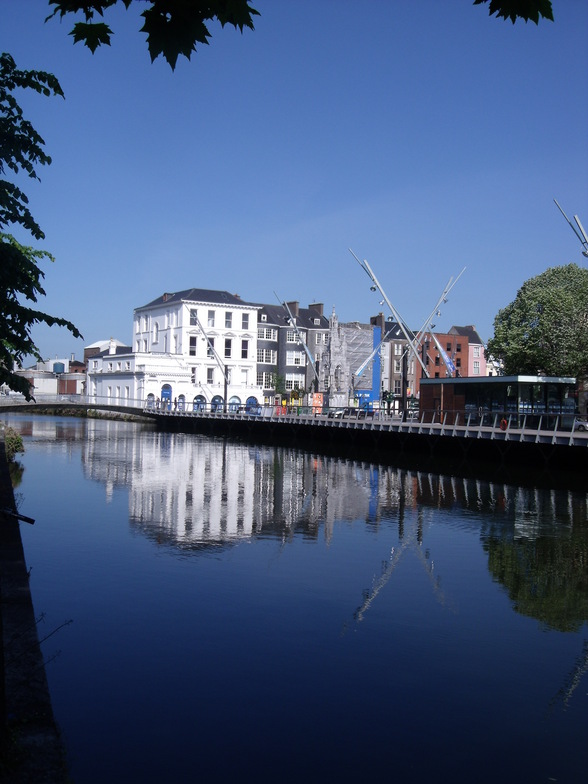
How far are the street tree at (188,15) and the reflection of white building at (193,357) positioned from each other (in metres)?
92.0

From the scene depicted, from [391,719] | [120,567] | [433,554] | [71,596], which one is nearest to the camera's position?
[391,719]

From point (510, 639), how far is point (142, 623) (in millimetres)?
6316

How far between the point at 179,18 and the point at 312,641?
1076 cm

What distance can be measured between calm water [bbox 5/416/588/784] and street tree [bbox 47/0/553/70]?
7.30m

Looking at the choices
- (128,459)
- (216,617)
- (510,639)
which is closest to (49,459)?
(128,459)

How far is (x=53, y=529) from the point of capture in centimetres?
2275

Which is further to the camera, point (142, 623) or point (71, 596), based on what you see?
point (71, 596)

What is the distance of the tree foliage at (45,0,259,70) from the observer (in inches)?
181

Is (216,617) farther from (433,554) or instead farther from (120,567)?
(433,554)

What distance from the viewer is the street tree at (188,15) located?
4.58 m

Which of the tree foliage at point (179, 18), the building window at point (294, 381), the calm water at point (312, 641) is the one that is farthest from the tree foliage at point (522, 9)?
the building window at point (294, 381)

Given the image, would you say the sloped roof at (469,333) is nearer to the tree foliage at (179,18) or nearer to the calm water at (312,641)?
the calm water at (312,641)

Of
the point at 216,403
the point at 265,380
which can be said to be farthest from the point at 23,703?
the point at 265,380

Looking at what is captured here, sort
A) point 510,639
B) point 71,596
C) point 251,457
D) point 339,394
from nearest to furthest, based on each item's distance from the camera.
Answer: point 510,639
point 71,596
point 251,457
point 339,394
